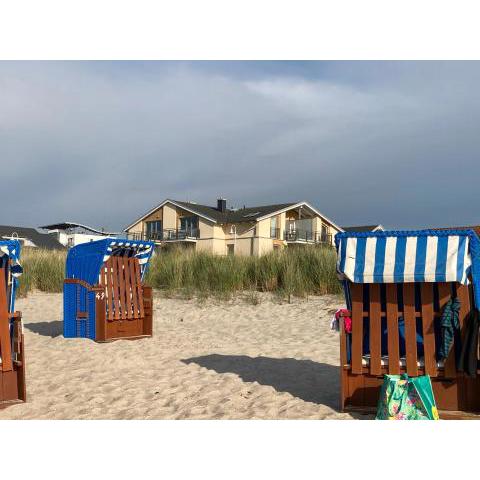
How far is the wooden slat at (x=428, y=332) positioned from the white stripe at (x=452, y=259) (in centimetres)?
22

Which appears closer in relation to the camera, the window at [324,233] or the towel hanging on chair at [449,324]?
the towel hanging on chair at [449,324]

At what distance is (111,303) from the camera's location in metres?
8.91

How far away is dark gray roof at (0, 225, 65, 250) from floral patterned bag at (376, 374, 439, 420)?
183 ft

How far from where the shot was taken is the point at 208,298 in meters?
14.4

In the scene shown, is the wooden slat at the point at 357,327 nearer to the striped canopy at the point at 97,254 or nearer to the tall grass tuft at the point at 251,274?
the striped canopy at the point at 97,254

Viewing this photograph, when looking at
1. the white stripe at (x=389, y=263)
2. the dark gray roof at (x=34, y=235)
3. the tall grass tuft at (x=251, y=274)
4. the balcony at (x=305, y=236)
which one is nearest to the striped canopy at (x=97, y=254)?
the white stripe at (x=389, y=263)

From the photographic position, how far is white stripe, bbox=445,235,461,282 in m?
4.54

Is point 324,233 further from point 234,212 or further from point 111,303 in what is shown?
point 111,303

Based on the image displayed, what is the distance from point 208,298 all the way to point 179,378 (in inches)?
319

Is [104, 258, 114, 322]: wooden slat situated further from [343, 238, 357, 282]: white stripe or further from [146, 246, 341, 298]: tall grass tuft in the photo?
[146, 246, 341, 298]: tall grass tuft

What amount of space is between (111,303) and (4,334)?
374cm

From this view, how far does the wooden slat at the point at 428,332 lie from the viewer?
471 cm

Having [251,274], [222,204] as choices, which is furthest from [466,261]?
[222,204]

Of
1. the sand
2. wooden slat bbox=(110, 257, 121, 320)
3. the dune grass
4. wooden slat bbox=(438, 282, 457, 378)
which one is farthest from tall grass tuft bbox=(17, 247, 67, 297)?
wooden slat bbox=(438, 282, 457, 378)
